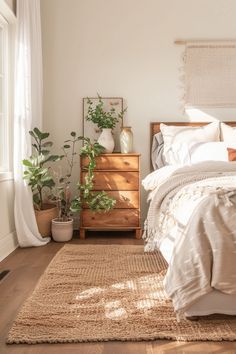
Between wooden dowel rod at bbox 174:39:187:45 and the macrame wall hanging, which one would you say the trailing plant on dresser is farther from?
wooden dowel rod at bbox 174:39:187:45

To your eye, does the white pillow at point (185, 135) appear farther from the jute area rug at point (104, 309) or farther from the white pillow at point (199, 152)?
the jute area rug at point (104, 309)

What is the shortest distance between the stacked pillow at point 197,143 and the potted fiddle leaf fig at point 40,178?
111 centimetres

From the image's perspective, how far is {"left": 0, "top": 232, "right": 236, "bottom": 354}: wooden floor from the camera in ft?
4.58

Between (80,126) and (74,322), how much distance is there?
2.62 m

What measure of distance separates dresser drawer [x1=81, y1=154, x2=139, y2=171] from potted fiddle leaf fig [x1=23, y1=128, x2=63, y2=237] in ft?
1.27

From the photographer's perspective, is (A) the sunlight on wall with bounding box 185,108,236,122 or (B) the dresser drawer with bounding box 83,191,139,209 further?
(A) the sunlight on wall with bounding box 185,108,236,122

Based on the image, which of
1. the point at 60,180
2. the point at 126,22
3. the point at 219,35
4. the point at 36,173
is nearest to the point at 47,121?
the point at 60,180

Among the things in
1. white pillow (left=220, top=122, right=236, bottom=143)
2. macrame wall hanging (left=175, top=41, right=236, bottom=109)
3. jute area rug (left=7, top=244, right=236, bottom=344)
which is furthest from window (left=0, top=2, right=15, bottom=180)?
white pillow (left=220, top=122, right=236, bottom=143)

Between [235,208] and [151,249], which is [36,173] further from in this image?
[235,208]

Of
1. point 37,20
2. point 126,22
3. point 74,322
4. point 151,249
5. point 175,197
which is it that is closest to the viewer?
point 74,322

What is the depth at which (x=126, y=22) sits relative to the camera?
3867 mm

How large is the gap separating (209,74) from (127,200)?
1.71 metres

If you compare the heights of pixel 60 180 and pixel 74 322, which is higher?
pixel 60 180

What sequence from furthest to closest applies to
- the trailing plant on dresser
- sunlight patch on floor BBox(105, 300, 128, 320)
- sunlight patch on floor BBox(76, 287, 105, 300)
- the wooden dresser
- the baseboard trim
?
the wooden dresser → the trailing plant on dresser → the baseboard trim → sunlight patch on floor BBox(76, 287, 105, 300) → sunlight patch on floor BBox(105, 300, 128, 320)
